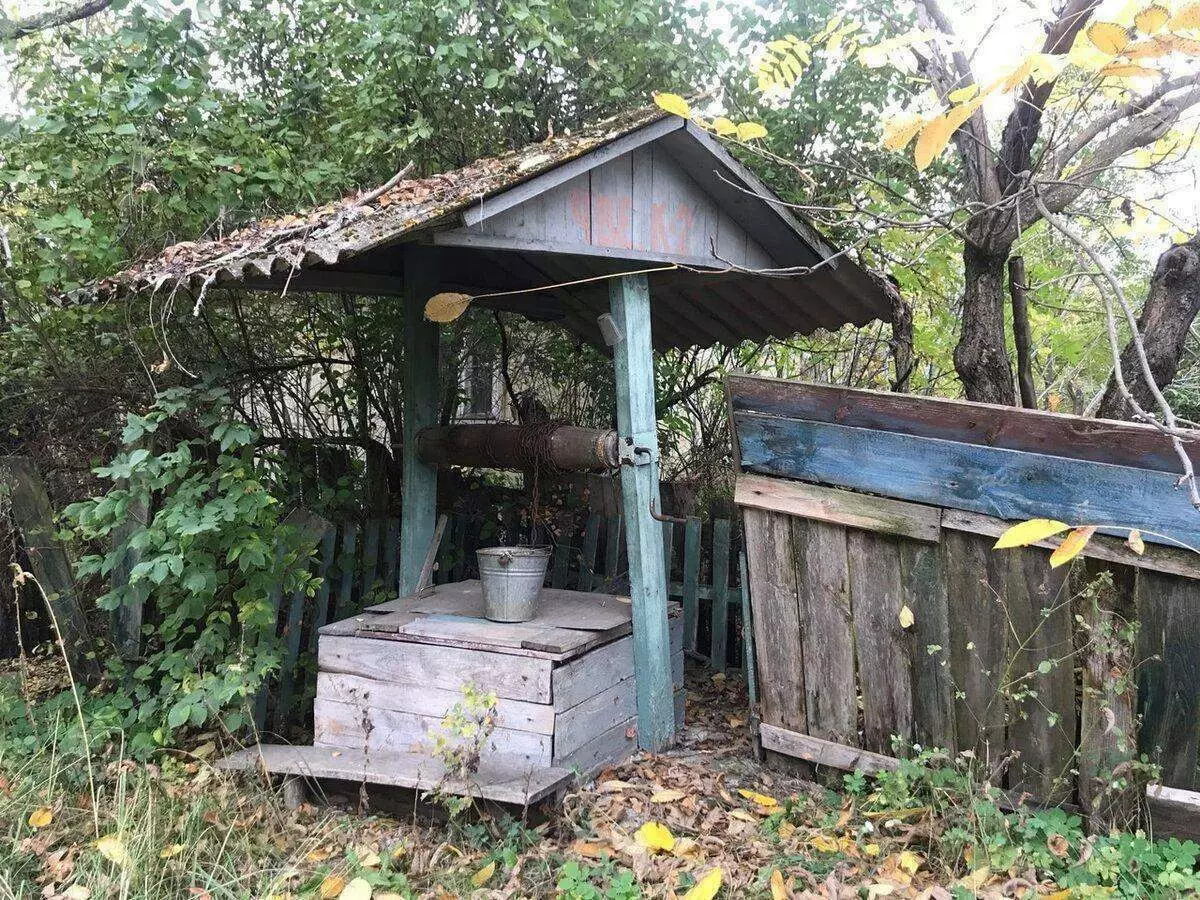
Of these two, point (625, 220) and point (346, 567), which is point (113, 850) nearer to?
point (346, 567)

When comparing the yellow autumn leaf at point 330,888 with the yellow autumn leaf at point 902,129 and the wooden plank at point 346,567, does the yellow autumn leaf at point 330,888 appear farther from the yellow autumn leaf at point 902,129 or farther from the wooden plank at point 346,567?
the yellow autumn leaf at point 902,129

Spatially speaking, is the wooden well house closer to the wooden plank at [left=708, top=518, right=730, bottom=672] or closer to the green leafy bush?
the green leafy bush

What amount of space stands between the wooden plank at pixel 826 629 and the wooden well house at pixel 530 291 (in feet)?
2.32

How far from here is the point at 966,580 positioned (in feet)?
10.6

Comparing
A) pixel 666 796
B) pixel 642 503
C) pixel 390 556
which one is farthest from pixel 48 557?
pixel 666 796

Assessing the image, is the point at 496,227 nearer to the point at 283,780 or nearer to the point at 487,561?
the point at 487,561

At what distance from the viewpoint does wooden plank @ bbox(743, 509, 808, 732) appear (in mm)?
3666

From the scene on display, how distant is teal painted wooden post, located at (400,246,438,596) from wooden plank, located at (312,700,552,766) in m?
0.92

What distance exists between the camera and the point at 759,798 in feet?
11.4

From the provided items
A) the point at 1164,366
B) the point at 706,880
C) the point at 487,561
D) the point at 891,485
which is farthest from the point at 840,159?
the point at 706,880

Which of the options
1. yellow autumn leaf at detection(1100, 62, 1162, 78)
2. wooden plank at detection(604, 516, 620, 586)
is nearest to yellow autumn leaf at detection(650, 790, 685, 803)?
wooden plank at detection(604, 516, 620, 586)

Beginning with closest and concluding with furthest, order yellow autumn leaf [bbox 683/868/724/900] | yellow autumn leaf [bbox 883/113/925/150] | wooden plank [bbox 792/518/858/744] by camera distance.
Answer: yellow autumn leaf [bbox 883/113/925/150] → yellow autumn leaf [bbox 683/868/724/900] → wooden plank [bbox 792/518/858/744]

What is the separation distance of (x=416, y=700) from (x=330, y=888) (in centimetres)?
94

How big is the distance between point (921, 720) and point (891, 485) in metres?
0.99
